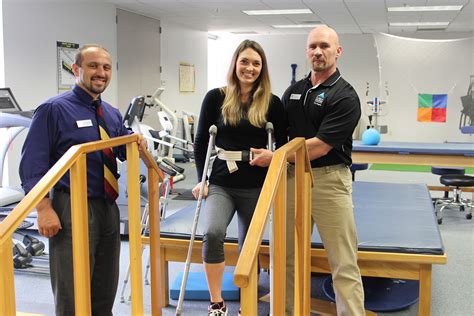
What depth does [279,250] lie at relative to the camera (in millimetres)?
1791

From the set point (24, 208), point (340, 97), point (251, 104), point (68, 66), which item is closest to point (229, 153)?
point (251, 104)

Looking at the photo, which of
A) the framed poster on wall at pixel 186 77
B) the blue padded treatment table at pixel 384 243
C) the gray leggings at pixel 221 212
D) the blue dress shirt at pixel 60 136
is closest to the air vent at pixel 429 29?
the framed poster on wall at pixel 186 77

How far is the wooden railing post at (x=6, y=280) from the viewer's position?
1534 millimetres

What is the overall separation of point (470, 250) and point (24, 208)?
4407 millimetres

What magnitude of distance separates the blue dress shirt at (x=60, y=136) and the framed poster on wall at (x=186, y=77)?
9.52m

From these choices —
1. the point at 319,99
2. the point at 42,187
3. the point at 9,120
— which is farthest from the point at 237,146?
the point at 9,120

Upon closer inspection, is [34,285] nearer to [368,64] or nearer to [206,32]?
[206,32]

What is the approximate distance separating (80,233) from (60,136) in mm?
507

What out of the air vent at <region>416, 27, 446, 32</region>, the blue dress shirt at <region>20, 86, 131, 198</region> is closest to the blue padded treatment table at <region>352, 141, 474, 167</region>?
the blue dress shirt at <region>20, 86, 131, 198</region>

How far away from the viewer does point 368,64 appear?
45.1 feet

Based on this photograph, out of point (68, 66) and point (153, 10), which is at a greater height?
point (153, 10)

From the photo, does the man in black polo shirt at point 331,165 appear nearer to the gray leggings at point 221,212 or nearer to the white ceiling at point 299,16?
the gray leggings at point 221,212

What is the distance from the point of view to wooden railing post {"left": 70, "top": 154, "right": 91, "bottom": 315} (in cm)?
201

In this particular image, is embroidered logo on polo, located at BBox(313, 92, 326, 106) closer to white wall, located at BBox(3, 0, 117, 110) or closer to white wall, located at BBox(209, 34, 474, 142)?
white wall, located at BBox(3, 0, 117, 110)
